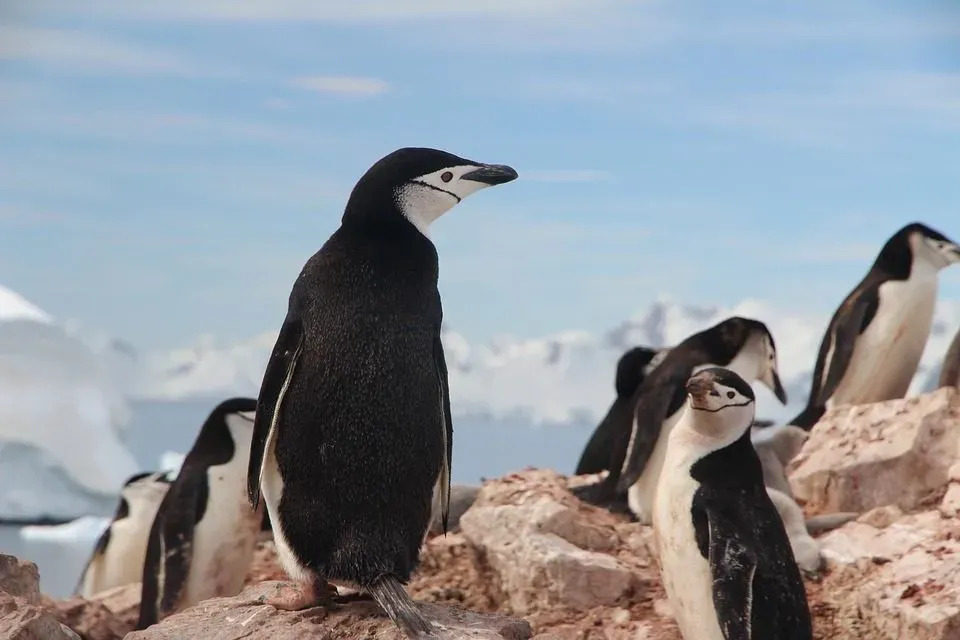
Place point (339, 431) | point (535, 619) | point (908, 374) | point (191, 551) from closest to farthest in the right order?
point (339, 431) < point (535, 619) < point (191, 551) < point (908, 374)

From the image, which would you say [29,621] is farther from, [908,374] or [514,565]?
[908,374]

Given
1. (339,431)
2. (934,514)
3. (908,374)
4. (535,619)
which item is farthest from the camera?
(908,374)

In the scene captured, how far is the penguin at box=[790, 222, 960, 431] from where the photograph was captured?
6.38 meters

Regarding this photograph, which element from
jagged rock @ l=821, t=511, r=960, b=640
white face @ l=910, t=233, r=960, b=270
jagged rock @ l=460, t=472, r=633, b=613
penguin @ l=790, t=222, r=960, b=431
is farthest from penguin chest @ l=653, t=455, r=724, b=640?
white face @ l=910, t=233, r=960, b=270

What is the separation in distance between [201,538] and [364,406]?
252cm

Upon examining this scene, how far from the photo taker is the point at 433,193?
2.85m

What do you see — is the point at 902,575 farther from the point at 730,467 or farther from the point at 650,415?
the point at 650,415

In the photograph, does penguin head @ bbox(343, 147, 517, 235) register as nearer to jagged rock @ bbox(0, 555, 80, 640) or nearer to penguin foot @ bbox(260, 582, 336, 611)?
penguin foot @ bbox(260, 582, 336, 611)

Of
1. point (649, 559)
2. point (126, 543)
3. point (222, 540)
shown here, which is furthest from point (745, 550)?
point (126, 543)

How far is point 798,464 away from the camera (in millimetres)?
5168

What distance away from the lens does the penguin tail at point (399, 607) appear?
2541 mm

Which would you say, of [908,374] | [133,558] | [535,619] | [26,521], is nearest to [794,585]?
[535,619]

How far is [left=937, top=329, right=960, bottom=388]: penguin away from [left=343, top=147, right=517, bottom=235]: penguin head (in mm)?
3345

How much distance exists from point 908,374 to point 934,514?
2.38 meters
